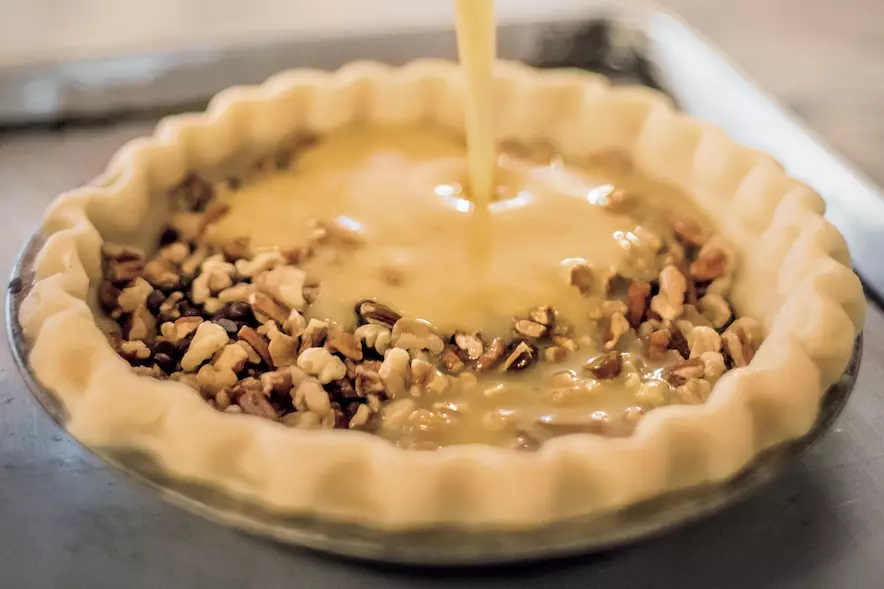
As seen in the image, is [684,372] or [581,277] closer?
[684,372]

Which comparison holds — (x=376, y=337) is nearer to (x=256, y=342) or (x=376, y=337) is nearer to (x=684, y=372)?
(x=256, y=342)

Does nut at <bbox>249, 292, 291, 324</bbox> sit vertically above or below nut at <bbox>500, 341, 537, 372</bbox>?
above

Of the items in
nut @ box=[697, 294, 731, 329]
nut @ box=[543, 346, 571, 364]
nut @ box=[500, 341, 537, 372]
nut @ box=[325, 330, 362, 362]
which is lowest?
nut @ box=[697, 294, 731, 329]

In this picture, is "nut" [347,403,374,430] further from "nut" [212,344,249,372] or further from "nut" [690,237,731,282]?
"nut" [690,237,731,282]

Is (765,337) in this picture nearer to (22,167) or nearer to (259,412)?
(259,412)

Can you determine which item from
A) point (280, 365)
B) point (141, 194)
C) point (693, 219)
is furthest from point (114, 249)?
point (693, 219)

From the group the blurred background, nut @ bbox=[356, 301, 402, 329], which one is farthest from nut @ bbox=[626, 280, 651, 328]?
the blurred background

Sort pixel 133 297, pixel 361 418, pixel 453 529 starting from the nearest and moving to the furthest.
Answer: pixel 453 529
pixel 361 418
pixel 133 297

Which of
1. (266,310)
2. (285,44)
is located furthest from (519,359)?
(285,44)
